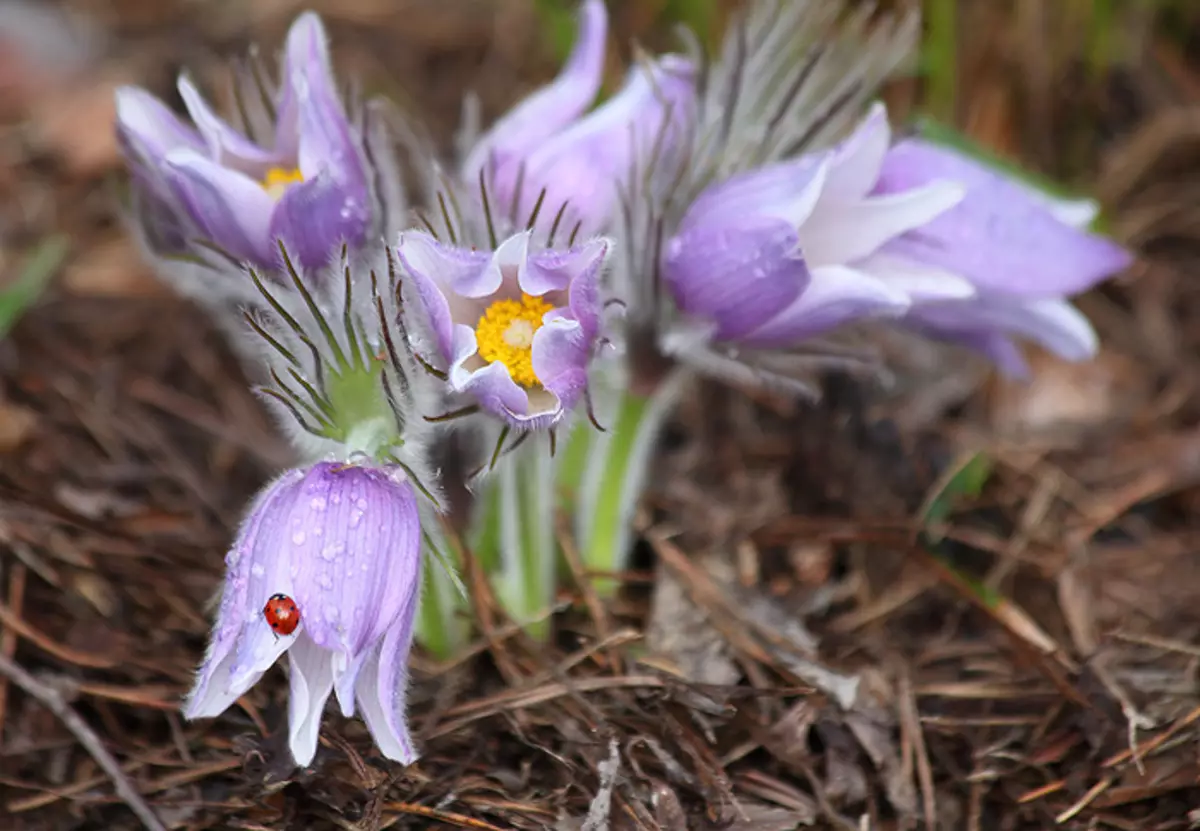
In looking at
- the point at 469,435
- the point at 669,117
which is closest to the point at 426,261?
the point at 669,117

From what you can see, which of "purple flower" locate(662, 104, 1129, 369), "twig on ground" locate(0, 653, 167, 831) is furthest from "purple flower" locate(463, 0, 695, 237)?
"twig on ground" locate(0, 653, 167, 831)

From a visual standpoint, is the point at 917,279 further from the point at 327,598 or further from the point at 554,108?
the point at 327,598

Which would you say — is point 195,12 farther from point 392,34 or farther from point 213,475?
point 213,475

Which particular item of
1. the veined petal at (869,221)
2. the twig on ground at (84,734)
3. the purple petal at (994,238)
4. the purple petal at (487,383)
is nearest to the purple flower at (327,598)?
the purple petal at (487,383)

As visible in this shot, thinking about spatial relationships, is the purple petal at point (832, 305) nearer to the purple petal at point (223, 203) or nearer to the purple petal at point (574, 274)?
the purple petal at point (574, 274)

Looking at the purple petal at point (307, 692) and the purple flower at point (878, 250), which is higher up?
the purple flower at point (878, 250)

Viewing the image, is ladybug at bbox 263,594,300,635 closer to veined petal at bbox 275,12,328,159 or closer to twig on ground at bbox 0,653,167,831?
twig on ground at bbox 0,653,167,831
